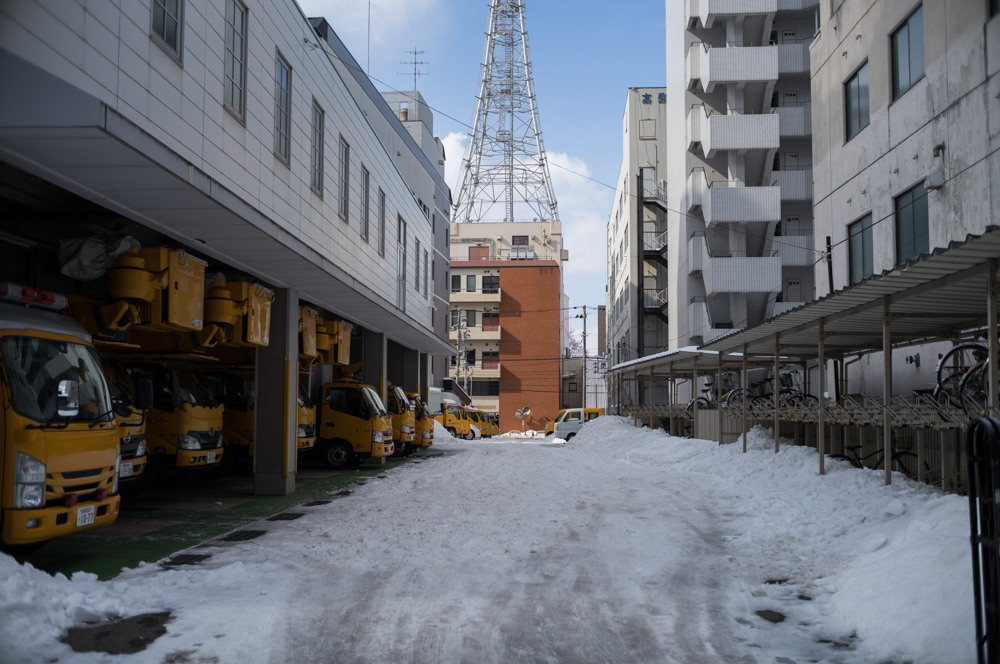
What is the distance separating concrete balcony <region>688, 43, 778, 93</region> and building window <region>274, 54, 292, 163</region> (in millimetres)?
25802

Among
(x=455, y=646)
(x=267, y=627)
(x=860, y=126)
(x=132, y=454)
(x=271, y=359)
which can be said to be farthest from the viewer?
(x=860, y=126)

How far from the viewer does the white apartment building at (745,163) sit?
35.8m

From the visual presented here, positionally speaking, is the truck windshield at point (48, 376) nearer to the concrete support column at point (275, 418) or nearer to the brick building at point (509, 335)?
the concrete support column at point (275, 418)

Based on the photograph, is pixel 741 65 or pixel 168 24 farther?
pixel 741 65

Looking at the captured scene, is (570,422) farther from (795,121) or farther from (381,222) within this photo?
(381,222)

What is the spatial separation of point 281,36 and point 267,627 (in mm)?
11129

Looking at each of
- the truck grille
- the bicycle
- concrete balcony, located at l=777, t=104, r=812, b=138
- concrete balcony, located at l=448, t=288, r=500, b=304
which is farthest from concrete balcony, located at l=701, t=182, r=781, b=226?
concrete balcony, located at l=448, t=288, r=500, b=304

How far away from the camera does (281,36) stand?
569 inches

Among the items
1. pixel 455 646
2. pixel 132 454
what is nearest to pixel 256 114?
pixel 132 454

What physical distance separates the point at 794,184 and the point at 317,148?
86.5ft

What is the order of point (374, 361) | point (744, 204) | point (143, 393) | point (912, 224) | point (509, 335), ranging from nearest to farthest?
point (143, 393) < point (912, 224) < point (374, 361) < point (744, 204) < point (509, 335)

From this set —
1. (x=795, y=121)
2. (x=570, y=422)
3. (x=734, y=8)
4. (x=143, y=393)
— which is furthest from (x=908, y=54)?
(x=570, y=422)

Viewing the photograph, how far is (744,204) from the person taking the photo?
35844 millimetres

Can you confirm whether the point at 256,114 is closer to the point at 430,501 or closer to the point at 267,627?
the point at 430,501
